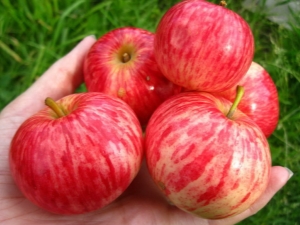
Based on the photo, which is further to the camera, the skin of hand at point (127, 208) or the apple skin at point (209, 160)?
the skin of hand at point (127, 208)

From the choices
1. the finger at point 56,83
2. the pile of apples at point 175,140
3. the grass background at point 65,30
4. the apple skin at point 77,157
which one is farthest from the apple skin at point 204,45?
the grass background at point 65,30

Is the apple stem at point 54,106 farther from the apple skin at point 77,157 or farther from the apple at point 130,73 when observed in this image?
the apple at point 130,73

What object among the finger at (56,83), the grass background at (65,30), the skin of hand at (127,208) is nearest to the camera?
the skin of hand at (127,208)

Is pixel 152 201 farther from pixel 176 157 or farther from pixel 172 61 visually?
pixel 172 61

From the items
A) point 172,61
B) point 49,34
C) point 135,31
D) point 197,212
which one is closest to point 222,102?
point 172,61

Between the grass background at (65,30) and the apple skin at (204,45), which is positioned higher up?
the apple skin at (204,45)

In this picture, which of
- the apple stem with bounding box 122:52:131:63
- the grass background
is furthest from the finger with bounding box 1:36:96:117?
the apple stem with bounding box 122:52:131:63

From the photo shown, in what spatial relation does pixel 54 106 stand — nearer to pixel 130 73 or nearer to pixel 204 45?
pixel 130 73

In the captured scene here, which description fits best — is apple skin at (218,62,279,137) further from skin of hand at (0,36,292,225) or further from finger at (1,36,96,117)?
finger at (1,36,96,117)
